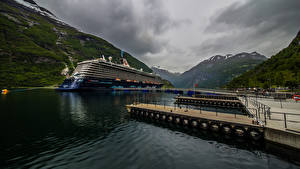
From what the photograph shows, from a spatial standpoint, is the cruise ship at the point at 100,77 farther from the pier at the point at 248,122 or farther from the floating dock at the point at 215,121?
the floating dock at the point at 215,121

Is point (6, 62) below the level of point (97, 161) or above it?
above

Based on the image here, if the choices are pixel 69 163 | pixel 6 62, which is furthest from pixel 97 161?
pixel 6 62

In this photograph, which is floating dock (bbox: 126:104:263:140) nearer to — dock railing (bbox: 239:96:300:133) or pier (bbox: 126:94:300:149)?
pier (bbox: 126:94:300:149)

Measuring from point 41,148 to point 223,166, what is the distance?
570 inches

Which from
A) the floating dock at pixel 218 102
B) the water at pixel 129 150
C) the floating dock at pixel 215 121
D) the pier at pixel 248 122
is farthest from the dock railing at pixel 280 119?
the floating dock at pixel 218 102

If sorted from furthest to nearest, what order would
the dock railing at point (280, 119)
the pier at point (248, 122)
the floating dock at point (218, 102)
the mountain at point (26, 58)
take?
1. the mountain at point (26, 58)
2. the floating dock at point (218, 102)
3. the dock railing at point (280, 119)
4. the pier at point (248, 122)

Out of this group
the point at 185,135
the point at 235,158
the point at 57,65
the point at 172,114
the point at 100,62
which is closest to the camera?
the point at 235,158

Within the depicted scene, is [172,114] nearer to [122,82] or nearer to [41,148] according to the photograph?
[41,148]

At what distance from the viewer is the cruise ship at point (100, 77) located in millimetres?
69981

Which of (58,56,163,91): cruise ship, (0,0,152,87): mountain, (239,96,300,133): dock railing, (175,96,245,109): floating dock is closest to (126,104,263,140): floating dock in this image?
(239,96,300,133): dock railing

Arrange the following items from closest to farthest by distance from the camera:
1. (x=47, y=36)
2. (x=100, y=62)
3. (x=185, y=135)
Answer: (x=185, y=135) < (x=100, y=62) < (x=47, y=36)

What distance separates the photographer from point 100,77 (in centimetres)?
8156

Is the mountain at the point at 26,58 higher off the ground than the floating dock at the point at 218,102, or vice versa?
the mountain at the point at 26,58

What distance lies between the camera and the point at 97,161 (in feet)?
27.0
